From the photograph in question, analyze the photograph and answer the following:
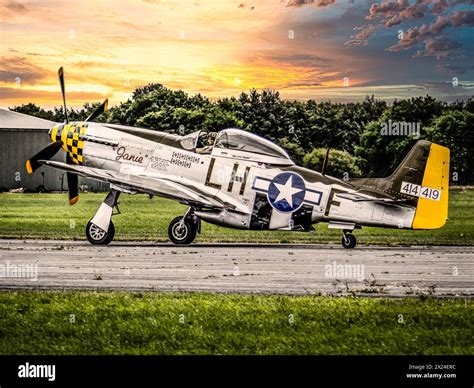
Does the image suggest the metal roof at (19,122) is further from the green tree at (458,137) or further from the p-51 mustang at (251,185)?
the green tree at (458,137)

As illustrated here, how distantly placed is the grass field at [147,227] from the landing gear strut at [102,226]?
2371mm

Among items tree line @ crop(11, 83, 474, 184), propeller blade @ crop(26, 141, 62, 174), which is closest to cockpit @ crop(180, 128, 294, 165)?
tree line @ crop(11, 83, 474, 184)

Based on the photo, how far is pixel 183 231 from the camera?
18.9m

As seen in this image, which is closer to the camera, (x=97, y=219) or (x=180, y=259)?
(x=180, y=259)

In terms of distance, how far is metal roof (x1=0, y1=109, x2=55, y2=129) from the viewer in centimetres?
2237

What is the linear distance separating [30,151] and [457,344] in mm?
17400

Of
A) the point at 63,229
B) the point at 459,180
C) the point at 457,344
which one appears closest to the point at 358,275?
the point at 457,344

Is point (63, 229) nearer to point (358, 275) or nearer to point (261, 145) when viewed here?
point (261, 145)

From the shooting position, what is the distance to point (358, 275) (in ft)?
46.8

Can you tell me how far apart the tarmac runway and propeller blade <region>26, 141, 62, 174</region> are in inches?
74.5

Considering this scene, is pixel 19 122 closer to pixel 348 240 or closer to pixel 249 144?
pixel 249 144

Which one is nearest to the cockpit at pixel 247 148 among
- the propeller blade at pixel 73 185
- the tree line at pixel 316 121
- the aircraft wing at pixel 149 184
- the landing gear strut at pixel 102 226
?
the aircraft wing at pixel 149 184

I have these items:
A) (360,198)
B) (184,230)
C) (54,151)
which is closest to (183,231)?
(184,230)

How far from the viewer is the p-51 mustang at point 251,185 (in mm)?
17781
